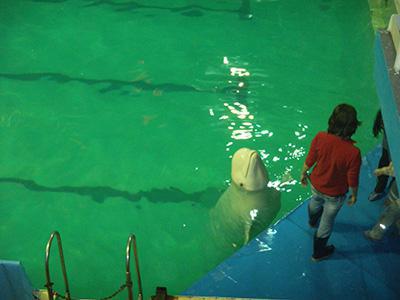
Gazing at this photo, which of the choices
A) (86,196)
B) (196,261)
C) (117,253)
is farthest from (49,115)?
(196,261)

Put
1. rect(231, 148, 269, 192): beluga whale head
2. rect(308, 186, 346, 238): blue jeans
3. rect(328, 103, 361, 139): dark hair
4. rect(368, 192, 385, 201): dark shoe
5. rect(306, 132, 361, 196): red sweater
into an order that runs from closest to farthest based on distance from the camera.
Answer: rect(328, 103, 361, 139): dark hair → rect(306, 132, 361, 196): red sweater → rect(308, 186, 346, 238): blue jeans → rect(231, 148, 269, 192): beluga whale head → rect(368, 192, 385, 201): dark shoe

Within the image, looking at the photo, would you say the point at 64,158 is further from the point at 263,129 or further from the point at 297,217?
the point at 297,217

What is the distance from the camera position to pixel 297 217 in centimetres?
596

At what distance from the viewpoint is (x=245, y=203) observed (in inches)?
232

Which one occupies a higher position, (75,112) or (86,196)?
(75,112)

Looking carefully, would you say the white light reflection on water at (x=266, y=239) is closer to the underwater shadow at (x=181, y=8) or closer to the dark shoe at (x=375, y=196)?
the dark shoe at (x=375, y=196)

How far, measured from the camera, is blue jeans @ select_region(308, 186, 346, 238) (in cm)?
481

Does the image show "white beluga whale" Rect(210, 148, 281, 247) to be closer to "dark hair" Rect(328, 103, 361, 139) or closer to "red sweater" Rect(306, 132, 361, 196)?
"red sweater" Rect(306, 132, 361, 196)

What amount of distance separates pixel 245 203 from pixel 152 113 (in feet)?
10.5

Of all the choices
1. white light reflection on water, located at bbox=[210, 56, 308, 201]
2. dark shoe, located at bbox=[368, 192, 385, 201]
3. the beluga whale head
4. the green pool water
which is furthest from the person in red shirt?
white light reflection on water, located at bbox=[210, 56, 308, 201]

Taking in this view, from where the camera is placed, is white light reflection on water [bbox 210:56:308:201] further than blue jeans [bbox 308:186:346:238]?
Yes

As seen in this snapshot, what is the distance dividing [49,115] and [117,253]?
10.3 feet

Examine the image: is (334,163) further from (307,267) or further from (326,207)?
(307,267)

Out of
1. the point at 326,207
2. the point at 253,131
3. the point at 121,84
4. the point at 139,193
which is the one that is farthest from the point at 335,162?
the point at 121,84
